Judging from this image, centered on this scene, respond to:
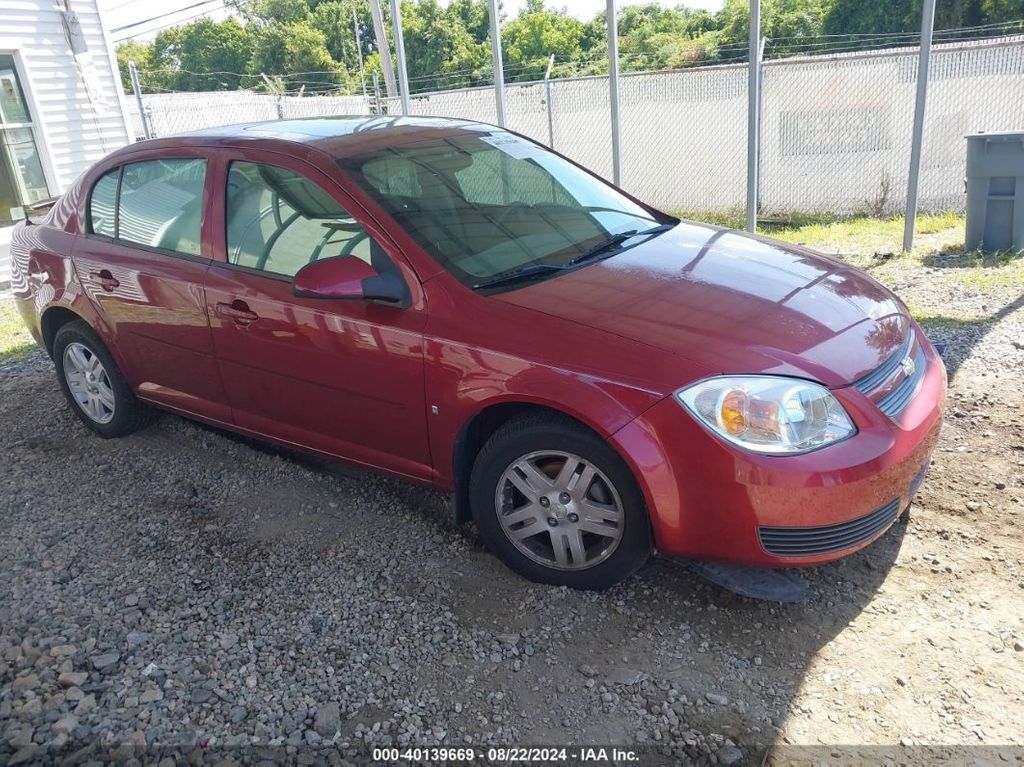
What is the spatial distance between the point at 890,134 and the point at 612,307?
9153mm

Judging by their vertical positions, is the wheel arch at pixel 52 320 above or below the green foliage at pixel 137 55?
below

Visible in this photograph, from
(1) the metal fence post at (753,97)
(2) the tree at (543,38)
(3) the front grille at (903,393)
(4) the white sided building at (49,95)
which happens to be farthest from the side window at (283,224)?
(2) the tree at (543,38)

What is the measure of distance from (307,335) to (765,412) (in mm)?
1909

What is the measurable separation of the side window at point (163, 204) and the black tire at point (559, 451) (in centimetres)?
187

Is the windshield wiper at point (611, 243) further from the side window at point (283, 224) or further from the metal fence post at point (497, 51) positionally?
the metal fence post at point (497, 51)

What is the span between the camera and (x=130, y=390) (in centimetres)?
462

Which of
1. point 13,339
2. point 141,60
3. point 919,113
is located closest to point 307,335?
point 13,339

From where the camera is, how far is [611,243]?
3.69m

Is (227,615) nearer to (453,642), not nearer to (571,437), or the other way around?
(453,642)

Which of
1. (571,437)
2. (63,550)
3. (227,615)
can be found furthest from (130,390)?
(571,437)

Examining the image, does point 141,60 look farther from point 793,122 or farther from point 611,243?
point 611,243

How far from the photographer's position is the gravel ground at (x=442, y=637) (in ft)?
8.24

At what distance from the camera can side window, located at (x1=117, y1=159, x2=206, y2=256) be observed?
3.95 metres

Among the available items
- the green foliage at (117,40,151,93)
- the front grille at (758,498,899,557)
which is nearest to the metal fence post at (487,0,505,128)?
the front grille at (758,498,899,557)
